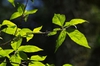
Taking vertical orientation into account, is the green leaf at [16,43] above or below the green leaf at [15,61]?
above

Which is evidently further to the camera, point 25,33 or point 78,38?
point 25,33

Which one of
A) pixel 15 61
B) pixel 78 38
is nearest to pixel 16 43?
pixel 15 61

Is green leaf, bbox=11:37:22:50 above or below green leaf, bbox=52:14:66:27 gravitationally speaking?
below

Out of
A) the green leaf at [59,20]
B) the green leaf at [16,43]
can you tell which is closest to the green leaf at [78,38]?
the green leaf at [59,20]

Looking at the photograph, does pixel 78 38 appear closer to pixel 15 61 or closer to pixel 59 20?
pixel 59 20

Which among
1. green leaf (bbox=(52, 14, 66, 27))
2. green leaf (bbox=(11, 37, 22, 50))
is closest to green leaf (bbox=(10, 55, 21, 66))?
green leaf (bbox=(11, 37, 22, 50))

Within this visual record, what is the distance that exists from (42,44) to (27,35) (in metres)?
6.41

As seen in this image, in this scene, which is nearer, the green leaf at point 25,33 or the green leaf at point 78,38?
the green leaf at point 78,38

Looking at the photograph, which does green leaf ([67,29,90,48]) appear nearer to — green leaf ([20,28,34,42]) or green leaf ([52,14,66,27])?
green leaf ([52,14,66,27])

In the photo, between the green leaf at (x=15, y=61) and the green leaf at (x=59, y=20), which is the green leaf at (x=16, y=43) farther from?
the green leaf at (x=59, y=20)

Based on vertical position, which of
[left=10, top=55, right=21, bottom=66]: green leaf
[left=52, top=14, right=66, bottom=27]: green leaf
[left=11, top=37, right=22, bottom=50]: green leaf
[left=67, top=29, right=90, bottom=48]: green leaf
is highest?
[left=52, top=14, right=66, bottom=27]: green leaf

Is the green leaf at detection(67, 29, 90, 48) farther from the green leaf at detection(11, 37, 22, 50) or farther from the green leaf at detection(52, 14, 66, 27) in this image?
the green leaf at detection(11, 37, 22, 50)

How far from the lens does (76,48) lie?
315 cm

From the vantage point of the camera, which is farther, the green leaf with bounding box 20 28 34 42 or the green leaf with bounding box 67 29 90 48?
the green leaf with bounding box 20 28 34 42
